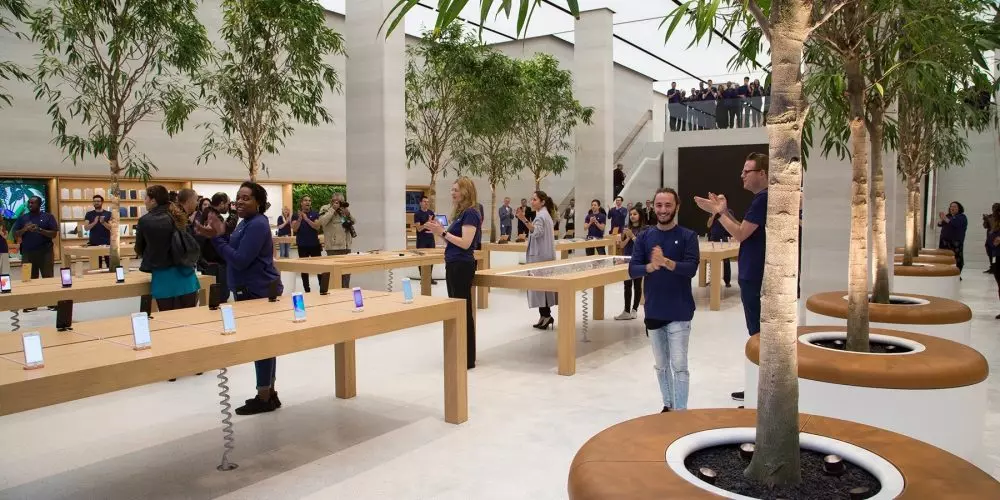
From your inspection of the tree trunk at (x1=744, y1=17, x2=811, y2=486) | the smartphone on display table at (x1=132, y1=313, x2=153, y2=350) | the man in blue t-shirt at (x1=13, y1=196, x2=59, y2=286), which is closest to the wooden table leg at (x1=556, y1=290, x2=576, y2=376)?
the smartphone on display table at (x1=132, y1=313, x2=153, y2=350)

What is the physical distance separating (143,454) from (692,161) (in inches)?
816

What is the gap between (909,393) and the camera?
121 inches

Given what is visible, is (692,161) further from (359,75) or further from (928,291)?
(928,291)

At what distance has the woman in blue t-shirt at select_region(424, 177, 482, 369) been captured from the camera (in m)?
5.58

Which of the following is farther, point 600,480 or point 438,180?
point 438,180

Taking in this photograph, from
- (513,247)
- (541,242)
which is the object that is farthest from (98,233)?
(541,242)

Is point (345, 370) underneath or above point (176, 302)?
underneath

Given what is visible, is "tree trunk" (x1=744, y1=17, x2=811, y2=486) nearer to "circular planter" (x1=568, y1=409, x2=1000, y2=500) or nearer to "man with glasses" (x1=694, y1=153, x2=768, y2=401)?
"circular planter" (x1=568, y1=409, x2=1000, y2=500)

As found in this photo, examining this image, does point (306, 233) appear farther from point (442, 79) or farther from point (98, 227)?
point (442, 79)

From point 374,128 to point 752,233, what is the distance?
7.84 metres

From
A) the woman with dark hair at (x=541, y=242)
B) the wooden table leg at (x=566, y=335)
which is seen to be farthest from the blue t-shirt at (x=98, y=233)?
the wooden table leg at (x=566, y=335)

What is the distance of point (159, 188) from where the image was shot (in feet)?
18.3

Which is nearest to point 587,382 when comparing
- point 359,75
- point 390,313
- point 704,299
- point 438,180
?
point 390,313

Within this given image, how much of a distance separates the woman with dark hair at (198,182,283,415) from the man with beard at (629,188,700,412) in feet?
7.77
